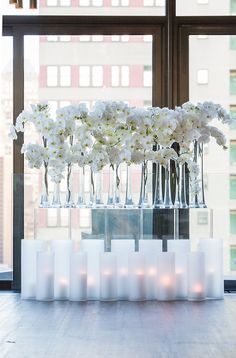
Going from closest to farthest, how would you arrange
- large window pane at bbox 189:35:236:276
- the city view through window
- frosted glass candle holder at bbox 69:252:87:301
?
frosted glass candle holder at bbox 69:252:87:301 < large window pane at bbox 189:35:236:276 < the city view through window

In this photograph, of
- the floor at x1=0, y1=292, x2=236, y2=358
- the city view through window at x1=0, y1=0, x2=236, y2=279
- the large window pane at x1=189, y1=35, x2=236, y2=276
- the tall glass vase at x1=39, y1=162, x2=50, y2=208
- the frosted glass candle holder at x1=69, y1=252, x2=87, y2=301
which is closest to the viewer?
the floor at x1=0, y1=292, x2=236, y2=358

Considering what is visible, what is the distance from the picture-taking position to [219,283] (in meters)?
3.50

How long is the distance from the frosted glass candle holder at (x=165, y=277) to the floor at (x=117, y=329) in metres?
0.08

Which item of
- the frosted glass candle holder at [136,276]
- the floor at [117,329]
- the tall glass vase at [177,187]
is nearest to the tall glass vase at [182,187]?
the tall glass vase at [177,187]

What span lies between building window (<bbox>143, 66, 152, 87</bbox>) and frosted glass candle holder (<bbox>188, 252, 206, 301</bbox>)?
1.15 m

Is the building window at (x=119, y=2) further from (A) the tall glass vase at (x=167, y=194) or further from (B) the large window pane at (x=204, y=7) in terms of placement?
(A) the tall glass vase at (x=167, y=194)

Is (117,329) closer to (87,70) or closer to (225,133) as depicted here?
(225,133)

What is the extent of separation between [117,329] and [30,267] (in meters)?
0.93

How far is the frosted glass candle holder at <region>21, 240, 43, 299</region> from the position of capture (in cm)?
348

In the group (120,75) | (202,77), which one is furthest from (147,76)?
(202,77)

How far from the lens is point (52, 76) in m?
4.12

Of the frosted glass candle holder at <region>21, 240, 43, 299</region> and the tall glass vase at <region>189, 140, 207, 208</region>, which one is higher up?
the tall glass vase at <region>189, 140, 207, 208</region>

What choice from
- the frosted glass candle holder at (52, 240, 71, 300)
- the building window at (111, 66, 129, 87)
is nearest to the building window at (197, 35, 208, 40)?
the building window at (111, 66, 129, 87)

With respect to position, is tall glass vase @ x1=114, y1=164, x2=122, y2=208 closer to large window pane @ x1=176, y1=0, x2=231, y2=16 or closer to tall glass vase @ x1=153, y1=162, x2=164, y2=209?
tall glass vase @ x1=153, y1=162, x2=164, y2=209
